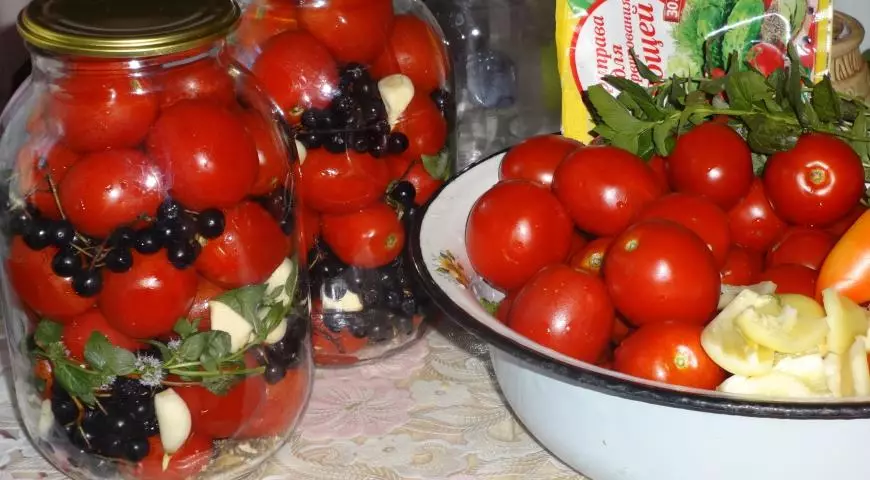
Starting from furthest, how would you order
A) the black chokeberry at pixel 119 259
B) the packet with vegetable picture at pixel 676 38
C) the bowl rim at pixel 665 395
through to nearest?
the packet with vegetable picture at pixel 676 38
the black chokeberry at pixel 119 259
the bowl rim at pixel 665 395

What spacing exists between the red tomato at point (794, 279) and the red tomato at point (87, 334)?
1.48 feet

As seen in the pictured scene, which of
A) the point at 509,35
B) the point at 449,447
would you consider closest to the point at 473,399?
the point at 449,447

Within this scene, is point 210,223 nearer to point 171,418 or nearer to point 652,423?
point 171,418

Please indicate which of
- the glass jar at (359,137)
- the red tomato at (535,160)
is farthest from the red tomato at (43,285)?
the red tomato at (535,160)

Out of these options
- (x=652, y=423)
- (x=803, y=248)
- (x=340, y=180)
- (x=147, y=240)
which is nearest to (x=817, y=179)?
(x=803, y=248)

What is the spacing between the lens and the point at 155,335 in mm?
696

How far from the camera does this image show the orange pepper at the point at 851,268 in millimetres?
709

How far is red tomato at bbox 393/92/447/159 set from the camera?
0.85m

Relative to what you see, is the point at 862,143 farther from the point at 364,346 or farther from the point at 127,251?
the point at 127,251

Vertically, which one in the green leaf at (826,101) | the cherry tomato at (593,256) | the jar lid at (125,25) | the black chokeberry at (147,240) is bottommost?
the cherry tomato at (593,256)

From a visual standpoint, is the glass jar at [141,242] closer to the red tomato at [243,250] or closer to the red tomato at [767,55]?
the red tomato at [243,250]

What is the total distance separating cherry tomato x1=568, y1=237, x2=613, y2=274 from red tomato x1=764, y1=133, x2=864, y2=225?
141mm

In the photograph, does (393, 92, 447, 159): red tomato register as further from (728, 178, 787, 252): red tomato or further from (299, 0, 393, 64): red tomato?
(728, 178, 787, 252): red tomato

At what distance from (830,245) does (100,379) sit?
21.3 inches
